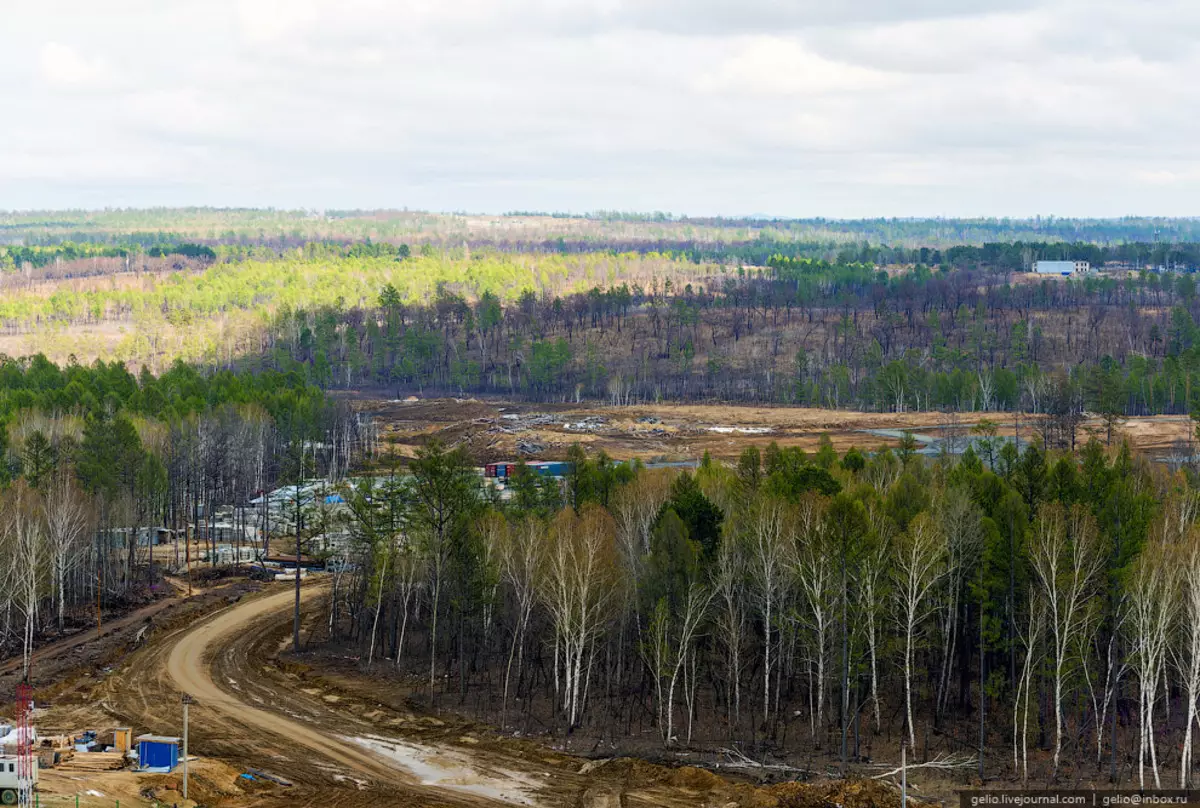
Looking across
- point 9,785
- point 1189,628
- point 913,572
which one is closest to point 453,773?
point 9,785

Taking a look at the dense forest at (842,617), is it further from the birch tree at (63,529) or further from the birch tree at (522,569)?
the birch tree at (63,529)

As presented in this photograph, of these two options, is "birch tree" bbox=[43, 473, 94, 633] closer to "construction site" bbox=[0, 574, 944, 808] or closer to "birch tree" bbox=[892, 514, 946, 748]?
"construction site" bbox=[0, 574, 944, 808]

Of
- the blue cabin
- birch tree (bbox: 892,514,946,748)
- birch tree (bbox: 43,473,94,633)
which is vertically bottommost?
the blue cabin

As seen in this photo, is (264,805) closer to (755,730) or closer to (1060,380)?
(755,730)

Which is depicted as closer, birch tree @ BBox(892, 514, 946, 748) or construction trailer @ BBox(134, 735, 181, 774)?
construction trailer @ BBox(134, 735, 181, 774)

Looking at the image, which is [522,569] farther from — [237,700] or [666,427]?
[666,427]

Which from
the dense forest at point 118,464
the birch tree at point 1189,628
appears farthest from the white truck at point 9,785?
the birch tree at point 1189,628

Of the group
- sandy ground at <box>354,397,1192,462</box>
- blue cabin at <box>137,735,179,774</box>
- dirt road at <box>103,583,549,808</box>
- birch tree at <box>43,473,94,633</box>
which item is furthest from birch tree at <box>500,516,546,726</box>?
sandy ground at <box>354,397,1192,462</box>

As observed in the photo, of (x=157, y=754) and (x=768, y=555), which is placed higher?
(x=768, y=555)
